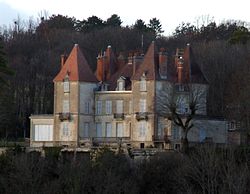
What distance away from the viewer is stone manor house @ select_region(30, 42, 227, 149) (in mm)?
61438

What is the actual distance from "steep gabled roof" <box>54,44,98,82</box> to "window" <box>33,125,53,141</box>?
3256mm

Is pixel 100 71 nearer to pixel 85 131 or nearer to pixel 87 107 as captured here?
pixel 87 107

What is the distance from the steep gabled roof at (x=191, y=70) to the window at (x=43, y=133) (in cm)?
992

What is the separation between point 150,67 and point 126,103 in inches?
133

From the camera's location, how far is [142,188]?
164 ft

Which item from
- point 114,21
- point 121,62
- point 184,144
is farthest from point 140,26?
point 184,144

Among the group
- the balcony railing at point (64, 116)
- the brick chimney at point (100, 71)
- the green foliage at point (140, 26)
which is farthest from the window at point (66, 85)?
the green foliage at point (140, 26)

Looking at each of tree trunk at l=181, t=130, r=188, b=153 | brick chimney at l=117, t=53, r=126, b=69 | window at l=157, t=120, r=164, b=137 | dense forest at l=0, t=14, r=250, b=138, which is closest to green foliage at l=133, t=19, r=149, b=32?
dense forest at l=0, t=14, r=250, b=138

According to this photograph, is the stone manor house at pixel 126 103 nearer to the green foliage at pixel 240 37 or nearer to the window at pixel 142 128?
the window at pixel 142 128

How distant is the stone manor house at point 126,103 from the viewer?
2419 inches

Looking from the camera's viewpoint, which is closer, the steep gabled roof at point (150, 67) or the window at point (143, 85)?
the steep gabled roof at point (150, 67)

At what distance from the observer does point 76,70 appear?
6419 cm

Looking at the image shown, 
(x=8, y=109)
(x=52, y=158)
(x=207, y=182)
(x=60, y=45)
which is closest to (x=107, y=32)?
(x=60, y=45)

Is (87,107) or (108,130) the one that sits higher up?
(87,107)
